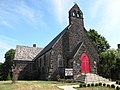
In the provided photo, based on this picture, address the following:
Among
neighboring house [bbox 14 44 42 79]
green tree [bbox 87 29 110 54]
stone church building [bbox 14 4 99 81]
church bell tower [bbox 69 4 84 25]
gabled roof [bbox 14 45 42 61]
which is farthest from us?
green tree [bbox 87 29 110 54]

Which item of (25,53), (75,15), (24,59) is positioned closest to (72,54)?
(75,15)

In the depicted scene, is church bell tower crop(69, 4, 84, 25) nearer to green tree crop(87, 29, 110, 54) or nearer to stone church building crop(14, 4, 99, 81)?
stone church building crop(14, 4, 99, 81)

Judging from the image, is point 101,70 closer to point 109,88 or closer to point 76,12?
point 76,12

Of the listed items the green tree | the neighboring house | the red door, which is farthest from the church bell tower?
the neighboring house

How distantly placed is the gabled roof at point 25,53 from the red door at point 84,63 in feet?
57.2

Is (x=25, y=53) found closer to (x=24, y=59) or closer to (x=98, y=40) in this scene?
(x=24, y=59)

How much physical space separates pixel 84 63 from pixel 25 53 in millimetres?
19891

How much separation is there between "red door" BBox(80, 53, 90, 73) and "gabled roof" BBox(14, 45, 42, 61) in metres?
17.4

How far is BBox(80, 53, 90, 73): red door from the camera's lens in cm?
3622

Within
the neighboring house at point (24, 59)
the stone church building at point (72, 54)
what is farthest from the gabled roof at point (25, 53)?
the stone church building at point (72, 54)

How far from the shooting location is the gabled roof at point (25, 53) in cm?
4761

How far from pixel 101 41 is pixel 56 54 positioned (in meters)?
22.7

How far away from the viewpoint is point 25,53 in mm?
49906

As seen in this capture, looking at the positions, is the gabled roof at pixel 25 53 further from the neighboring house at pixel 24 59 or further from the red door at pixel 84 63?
the red door at pixel 84 63
